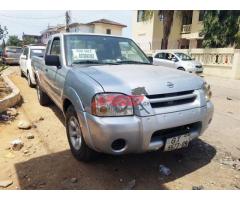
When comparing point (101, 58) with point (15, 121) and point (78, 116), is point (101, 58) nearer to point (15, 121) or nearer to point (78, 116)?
point (78, 116)

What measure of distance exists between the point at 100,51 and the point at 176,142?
1.93m

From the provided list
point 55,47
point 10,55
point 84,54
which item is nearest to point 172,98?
point 84,54

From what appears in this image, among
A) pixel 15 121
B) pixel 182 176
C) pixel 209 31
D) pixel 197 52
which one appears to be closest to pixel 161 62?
pixel 197 52

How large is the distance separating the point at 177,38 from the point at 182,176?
26.3 metres

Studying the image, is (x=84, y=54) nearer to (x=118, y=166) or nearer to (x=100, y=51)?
(x=100, y=51)

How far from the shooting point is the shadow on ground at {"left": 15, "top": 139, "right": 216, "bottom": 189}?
287 centimetres

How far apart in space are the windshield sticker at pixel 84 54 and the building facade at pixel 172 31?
905 inches

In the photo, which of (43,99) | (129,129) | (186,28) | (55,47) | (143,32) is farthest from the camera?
(143,32)

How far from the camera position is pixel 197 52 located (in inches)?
706

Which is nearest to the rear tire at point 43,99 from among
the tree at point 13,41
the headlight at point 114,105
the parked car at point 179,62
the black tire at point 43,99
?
the black tire at point 43,99

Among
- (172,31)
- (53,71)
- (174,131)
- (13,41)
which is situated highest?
(172,31)

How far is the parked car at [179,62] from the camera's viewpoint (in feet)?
48.1

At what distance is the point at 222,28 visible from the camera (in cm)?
1720

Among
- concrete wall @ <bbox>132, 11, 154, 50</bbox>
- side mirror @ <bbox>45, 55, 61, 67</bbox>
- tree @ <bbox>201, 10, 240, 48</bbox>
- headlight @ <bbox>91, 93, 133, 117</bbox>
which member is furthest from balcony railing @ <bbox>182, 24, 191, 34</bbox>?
headlight @ <bbox>91, 93, 133, 117</bbox>
